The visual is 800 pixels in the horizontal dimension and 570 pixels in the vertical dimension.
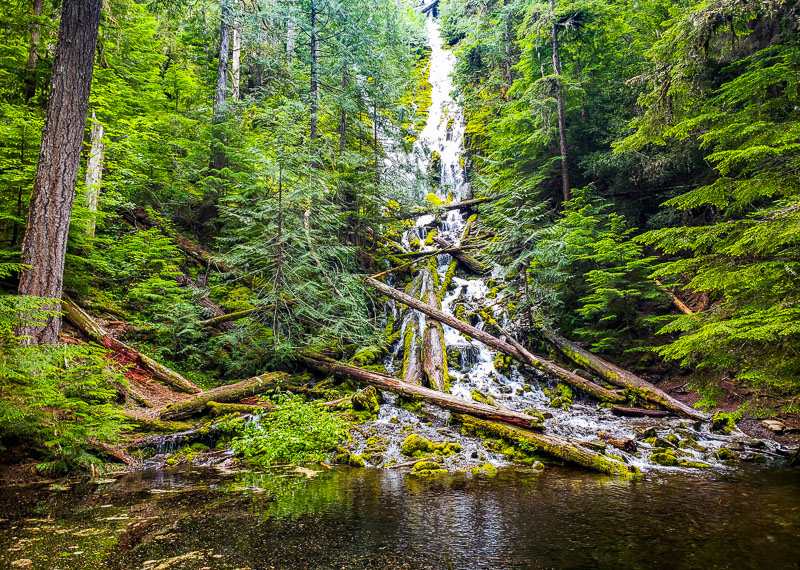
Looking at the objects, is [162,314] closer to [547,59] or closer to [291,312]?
[291,312]

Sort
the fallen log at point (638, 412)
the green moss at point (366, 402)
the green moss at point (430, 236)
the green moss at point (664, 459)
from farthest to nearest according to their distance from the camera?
1. the green moss at point (430, 236)
2. the fallen log at point (638, 412)
3. the green moss at point (366, 402)
4. the green moss at point (664, 459)

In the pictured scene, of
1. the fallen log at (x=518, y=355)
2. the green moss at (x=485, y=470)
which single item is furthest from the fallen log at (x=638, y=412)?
the green moss at (x=485, y=470)

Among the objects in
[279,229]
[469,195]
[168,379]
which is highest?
[469,195]

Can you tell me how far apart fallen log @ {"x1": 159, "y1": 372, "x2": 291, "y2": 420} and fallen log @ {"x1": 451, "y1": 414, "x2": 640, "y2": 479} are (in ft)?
12.6

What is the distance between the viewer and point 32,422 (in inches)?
138

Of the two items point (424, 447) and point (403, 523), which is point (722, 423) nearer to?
point (424, 447)

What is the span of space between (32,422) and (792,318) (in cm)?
796

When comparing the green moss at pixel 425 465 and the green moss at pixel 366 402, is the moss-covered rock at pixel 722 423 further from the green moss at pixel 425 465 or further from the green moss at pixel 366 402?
the green moss at pixel 366 402

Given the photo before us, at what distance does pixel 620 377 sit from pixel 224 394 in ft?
31.3

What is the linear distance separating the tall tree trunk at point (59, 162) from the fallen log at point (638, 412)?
10434 mm

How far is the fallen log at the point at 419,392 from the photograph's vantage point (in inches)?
245

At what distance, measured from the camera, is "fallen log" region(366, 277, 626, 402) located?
357 inches

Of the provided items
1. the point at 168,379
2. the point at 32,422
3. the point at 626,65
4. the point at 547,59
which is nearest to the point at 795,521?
the point at 32,422

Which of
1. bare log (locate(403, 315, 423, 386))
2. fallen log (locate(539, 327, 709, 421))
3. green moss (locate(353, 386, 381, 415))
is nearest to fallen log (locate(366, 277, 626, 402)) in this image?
fallen log (locate(539, 327, 709, 421))
